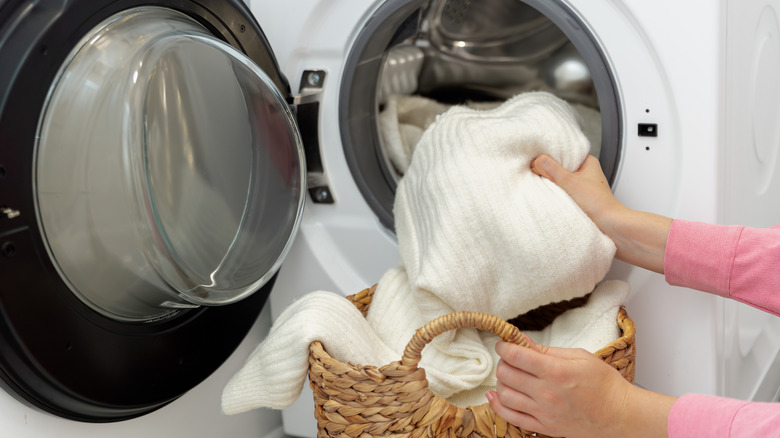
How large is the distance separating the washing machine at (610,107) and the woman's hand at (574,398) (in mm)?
253

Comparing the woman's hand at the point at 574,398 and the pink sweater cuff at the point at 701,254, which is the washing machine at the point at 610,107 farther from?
the woman's hand at the point at 574,398

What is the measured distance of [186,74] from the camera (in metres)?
0.89

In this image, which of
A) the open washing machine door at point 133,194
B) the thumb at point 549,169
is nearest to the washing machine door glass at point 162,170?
the open washing machine door at point 133,194

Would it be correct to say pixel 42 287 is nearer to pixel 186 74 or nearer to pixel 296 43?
pixel 186 74

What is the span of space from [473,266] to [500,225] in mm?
58

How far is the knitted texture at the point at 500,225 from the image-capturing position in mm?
807

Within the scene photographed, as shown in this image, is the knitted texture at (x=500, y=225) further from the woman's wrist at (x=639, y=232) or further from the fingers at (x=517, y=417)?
the fingers at (x=517, y=417)

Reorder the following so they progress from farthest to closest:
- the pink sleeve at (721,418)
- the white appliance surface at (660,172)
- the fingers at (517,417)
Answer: the white appliance surface at (660,172) < the fingers at (517,417) < the pink sleeve at (721,418)

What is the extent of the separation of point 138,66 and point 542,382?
55 cm

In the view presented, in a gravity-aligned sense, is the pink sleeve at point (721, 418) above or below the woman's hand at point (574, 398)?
above

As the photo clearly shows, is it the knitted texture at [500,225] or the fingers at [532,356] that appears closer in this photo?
the fingers at [532,356]

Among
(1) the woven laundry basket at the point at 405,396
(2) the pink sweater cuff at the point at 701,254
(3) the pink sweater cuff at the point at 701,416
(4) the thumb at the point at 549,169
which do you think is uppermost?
(4) the thumb at the point at 549,169

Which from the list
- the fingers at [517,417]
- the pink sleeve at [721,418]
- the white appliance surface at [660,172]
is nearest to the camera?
the pink sleeve at [721,418]

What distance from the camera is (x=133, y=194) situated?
2.54 feet
